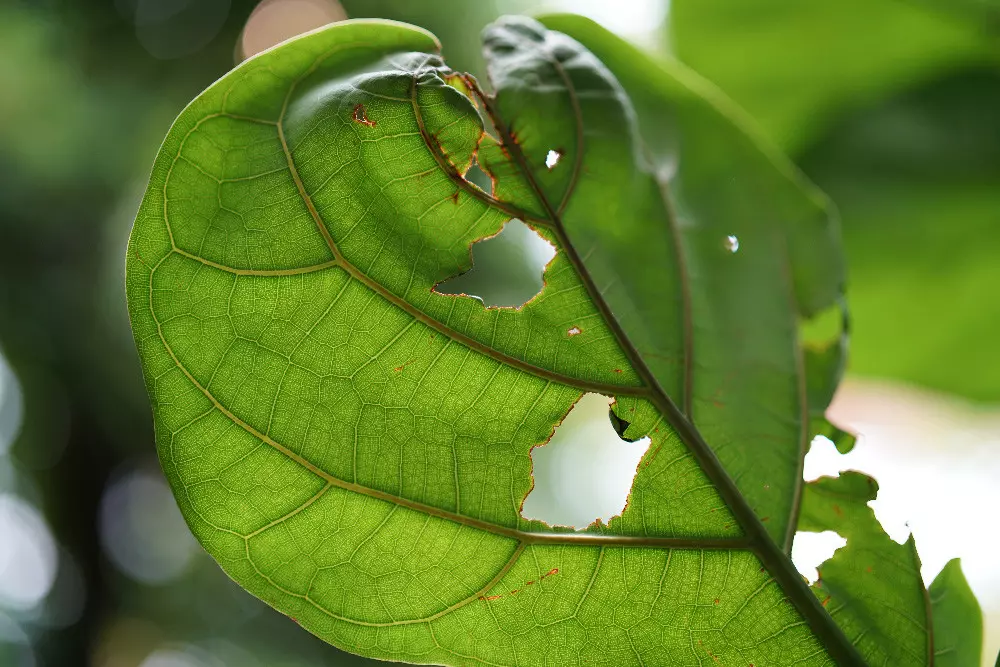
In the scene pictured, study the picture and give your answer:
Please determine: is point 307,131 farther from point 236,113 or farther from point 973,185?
point 973,185

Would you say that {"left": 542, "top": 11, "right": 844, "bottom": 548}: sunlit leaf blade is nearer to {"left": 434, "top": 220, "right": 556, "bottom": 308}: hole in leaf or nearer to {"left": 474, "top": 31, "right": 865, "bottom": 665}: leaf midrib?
{"left": 474, "top": 31, "right": 865, "bottom": 665}: leaf midrib

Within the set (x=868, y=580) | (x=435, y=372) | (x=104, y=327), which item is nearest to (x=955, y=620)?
(x=868, y=580)

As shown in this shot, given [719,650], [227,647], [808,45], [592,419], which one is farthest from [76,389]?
[719,650]

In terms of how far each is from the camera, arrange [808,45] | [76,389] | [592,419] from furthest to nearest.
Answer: [76,389] → [592,419] → [808,45]

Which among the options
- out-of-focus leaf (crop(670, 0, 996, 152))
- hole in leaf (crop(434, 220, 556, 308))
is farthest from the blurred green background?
out-of-focus leaf (crop(670, 0, 996, 152))

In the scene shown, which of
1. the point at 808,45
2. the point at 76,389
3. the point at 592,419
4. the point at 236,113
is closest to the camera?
A: the point at 236,113

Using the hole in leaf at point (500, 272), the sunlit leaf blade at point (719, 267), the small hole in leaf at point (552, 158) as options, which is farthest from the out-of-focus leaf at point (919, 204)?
the hole in leaf at point (500, 272)
